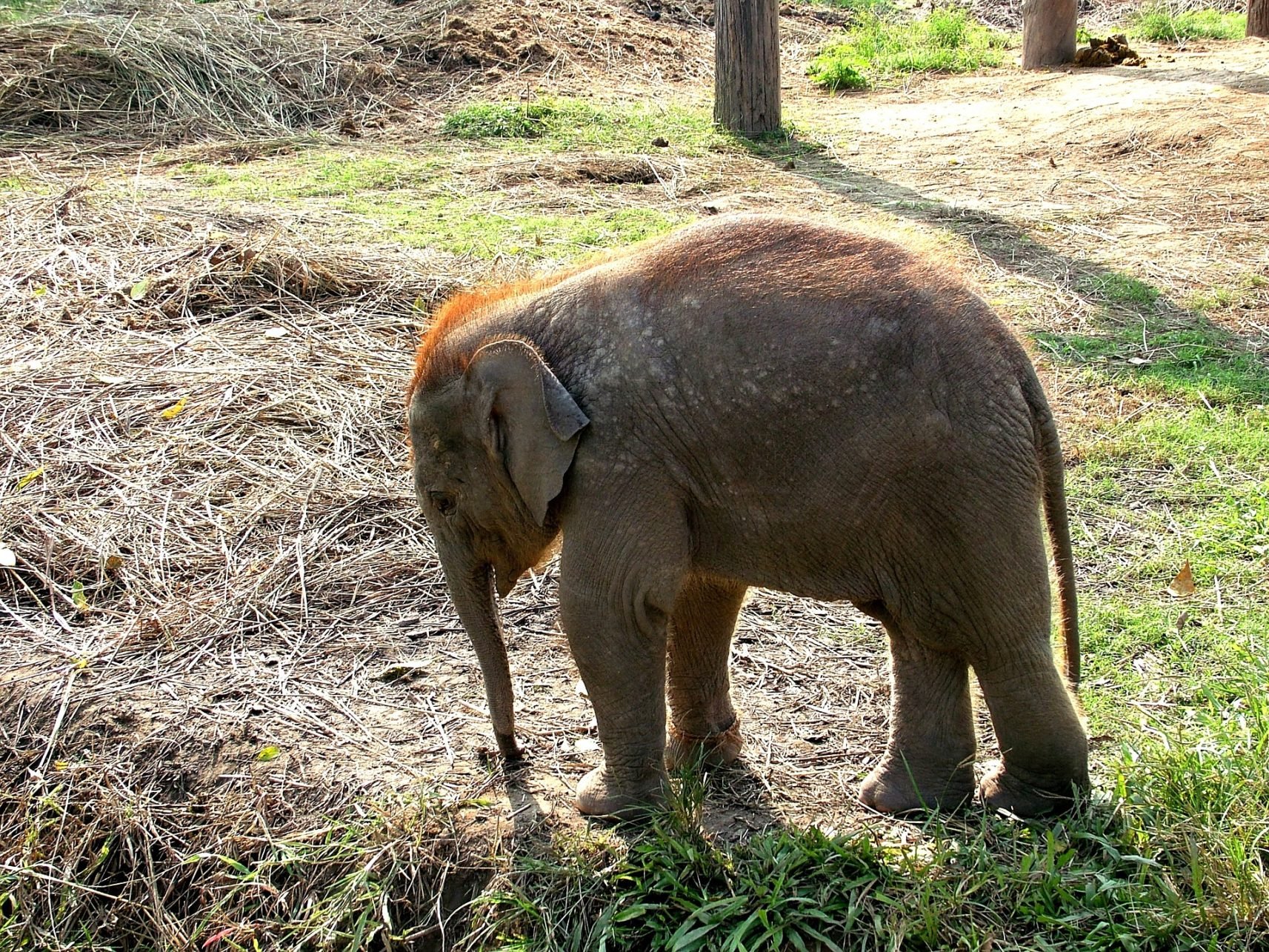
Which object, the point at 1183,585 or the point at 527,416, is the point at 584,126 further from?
the point at 527,416

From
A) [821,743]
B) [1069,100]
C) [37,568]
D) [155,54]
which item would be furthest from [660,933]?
[155,54]

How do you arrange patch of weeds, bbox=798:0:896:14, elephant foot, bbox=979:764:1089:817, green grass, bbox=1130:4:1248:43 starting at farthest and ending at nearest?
patch of weeds, bbox=798:0:896:14
green grass, bbox=1130:4:1248:43
elephant foot, bbox=979:764:1089:817

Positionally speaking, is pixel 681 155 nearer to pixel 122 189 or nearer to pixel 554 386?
pixel 122 189

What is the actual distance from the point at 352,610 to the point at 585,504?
6.76ft

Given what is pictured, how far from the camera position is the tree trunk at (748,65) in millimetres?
12367

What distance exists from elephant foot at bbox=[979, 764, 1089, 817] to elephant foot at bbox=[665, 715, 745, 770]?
890mm

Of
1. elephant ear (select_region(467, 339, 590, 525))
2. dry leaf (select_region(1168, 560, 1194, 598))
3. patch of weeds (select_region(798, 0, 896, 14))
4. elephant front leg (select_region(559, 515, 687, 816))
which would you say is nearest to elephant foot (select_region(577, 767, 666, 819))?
elephant front leg (select_region(559, 515, 687, 816))

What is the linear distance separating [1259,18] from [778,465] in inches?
636

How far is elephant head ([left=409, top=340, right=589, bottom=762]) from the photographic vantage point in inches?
134

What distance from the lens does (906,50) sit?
1686 centimetres

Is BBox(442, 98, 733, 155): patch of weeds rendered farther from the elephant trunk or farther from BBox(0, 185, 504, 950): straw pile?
the elephant trunk

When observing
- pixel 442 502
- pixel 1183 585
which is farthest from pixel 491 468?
pixel 1183 585

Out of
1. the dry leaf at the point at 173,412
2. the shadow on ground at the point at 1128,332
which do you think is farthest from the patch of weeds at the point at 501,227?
the dry leaf at the point at 173,412

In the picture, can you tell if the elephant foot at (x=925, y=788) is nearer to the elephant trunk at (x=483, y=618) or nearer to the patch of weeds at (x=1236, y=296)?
the elephant trunk at (x=483, y=618)
